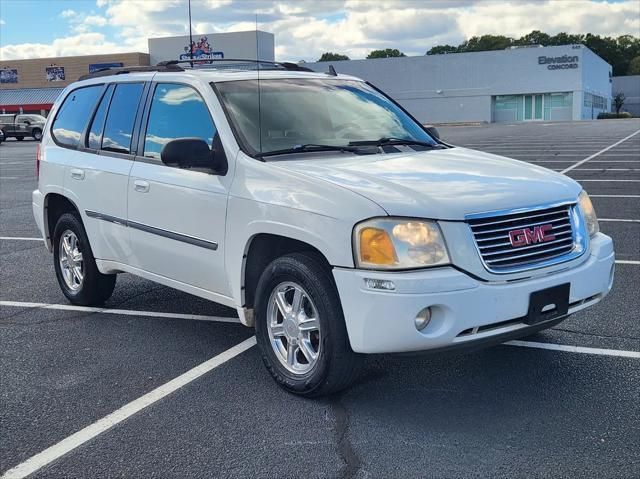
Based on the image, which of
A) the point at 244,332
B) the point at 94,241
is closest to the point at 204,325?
the point at 244,332

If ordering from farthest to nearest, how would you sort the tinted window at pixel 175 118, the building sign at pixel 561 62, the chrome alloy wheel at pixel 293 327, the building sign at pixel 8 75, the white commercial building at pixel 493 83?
the building sign at pixel 8 75 < the white commercial building at pixel 493 83 < the building sign at pixel 561 62 < the tinted window at pixel 175 118 < the chrome alloy wheel at pixel 293 327

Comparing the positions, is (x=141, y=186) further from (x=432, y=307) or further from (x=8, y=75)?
(x=8, y=75)

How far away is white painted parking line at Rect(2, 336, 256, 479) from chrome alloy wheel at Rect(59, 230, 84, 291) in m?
1.90

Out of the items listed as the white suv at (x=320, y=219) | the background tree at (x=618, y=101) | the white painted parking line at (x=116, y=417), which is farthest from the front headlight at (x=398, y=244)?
the background tree at (x=618, y=101)

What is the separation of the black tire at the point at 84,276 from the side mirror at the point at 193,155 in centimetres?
190

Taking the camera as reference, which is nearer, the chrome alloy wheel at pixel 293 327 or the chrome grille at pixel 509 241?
the chrome grille at pixel 509 241

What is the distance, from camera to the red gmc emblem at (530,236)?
13.1ft

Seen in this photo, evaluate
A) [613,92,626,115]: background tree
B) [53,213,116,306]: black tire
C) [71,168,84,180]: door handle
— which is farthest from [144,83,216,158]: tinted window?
[613,92,626,115]: background tree

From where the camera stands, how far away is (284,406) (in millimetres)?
4238

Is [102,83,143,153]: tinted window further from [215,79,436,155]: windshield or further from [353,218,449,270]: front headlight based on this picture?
[353,218,449,270]: front headlight

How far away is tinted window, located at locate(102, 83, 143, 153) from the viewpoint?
5.73m

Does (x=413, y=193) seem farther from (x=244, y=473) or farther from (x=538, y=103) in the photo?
(x=538, y=103)

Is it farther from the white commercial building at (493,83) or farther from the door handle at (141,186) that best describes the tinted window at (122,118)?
the white commercial building at (493,83)

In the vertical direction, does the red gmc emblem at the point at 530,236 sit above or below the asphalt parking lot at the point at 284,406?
above
